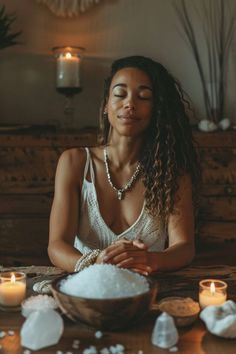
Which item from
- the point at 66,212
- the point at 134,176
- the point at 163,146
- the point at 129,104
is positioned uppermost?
the point at 129,104

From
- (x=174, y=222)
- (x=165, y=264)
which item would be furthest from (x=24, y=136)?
(x=165, y=264)

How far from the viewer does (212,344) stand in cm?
95

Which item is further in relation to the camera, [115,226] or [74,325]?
[115,226]

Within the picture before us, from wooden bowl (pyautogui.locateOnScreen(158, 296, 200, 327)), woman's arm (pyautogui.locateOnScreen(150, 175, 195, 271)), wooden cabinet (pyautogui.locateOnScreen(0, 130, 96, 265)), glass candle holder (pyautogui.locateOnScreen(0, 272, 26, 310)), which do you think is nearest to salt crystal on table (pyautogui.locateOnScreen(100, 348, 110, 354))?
wooden bowl (pyautogui.locateOnScreen(158, 296, 200, 327))

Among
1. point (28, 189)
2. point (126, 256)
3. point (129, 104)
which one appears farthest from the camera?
point (28, 189)

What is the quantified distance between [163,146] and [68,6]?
4.08 ft

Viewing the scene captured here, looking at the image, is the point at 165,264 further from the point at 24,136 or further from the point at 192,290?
the point at 24,136

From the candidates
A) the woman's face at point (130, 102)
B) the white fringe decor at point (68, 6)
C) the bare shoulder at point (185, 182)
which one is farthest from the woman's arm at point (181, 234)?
the white fringe decor at point (68, 6)

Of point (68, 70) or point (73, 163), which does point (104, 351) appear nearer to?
point (73, 163)

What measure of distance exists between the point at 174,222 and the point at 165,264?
25 cm

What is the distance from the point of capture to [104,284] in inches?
38.0

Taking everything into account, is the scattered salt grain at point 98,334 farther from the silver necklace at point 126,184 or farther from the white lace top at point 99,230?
the silver necklace at point 126,184

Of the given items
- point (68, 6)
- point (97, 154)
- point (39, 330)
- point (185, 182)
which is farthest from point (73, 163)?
point (68, 6)

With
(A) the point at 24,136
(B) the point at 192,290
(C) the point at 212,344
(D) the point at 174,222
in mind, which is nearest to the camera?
(C) the point at 212,344
